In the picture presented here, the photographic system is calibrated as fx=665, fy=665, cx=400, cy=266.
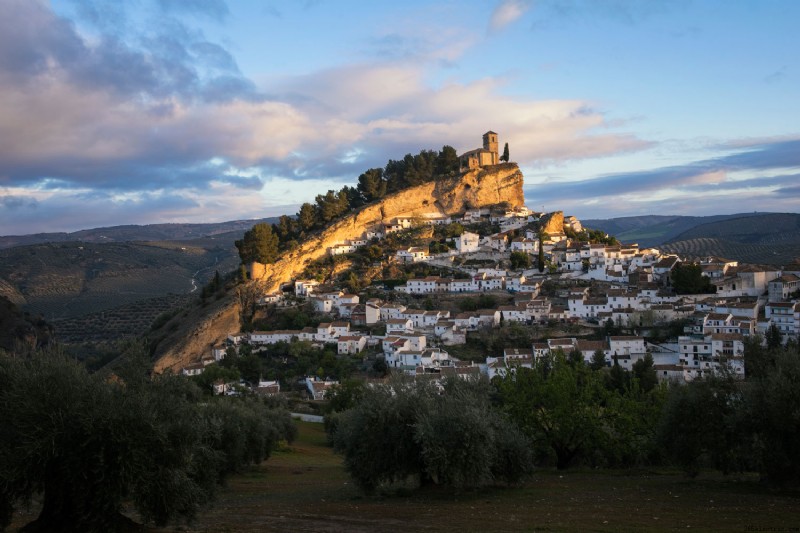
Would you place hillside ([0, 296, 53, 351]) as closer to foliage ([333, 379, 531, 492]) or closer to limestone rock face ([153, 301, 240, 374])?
limestone rock face ([153, 301, 240, 374])

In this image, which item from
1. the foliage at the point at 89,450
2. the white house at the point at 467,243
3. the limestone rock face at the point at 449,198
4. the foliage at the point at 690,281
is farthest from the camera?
the limestone rock face at the point at 449,198

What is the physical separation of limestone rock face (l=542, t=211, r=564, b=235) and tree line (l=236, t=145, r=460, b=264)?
52.7 ft

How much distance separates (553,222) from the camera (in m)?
74.2

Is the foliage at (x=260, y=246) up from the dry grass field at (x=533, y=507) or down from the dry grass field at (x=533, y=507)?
up

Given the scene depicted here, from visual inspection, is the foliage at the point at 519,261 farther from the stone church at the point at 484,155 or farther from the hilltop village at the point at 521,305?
the stone church at the point at 484,155

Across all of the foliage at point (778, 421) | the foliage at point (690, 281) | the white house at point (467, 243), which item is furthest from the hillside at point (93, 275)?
the foliage at point (778, 421)

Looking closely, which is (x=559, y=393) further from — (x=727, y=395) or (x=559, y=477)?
(x=727, y=395)

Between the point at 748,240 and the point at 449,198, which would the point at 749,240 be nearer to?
the point at 748,240

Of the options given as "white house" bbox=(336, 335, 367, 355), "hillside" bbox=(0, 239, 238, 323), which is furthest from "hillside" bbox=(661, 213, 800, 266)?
"hillside" bbox=(0, 239, 238, 323)

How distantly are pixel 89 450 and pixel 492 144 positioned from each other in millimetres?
83244

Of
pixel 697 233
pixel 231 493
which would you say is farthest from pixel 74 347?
pixel 697 233

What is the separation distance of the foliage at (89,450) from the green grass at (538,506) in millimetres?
1543

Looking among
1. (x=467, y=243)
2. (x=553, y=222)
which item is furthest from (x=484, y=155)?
(x=467, y=243)

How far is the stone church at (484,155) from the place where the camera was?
87.6 m
